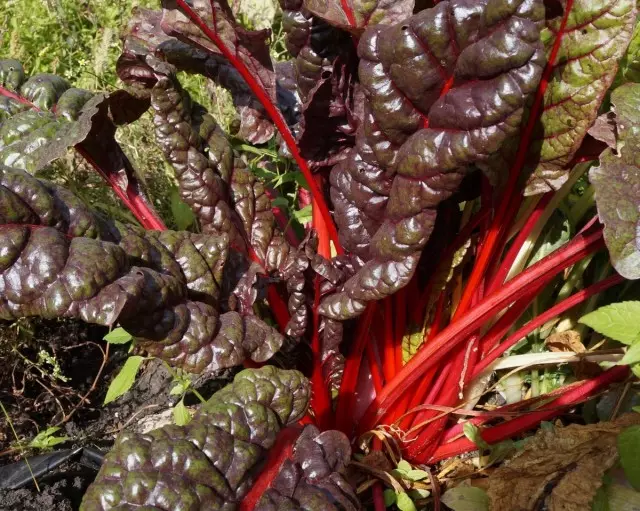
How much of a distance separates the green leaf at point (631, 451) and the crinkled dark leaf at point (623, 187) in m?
0.29

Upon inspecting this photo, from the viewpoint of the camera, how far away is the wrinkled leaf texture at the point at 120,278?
4.46 ft

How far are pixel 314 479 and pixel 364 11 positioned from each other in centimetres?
104

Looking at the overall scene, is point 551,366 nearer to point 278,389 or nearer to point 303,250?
point 303,250

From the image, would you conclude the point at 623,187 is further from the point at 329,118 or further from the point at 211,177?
the point at 211,177

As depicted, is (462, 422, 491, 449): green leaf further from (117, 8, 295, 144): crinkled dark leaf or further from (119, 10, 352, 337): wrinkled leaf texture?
(117, 8, 295, 144): crinkled dark leaf

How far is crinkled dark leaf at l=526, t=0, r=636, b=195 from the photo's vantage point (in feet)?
4.94

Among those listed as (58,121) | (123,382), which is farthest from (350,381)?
(58,121)

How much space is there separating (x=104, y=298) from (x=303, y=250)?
621 millimetres

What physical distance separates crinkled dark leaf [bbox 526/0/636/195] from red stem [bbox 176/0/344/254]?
21.8 inches

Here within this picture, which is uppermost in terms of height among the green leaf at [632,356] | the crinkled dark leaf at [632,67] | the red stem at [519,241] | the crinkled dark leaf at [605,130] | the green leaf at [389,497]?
the crinkled dark leaf at [605,130]

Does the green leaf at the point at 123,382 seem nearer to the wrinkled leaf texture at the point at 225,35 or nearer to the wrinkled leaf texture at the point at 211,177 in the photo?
the wrinkled leaf texture at the point at 211,177

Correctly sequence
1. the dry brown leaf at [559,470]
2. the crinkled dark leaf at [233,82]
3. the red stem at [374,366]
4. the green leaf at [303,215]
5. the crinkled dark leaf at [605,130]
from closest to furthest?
the crinkled dark leaf at [605,130], the dry brown leaf at [559,470], the red stem at [374,366], the crinkled dark leaf at [233,82], the green leaf at [303,215]

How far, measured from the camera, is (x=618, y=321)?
142 centimetres

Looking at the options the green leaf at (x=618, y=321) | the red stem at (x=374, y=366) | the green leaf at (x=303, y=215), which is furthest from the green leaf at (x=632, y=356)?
the green leaf at (x=303, y=215)
